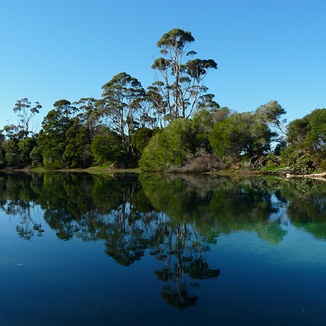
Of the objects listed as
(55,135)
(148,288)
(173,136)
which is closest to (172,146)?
(173,136)

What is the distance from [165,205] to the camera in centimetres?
1606

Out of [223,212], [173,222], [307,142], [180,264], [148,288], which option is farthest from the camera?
[307,142]

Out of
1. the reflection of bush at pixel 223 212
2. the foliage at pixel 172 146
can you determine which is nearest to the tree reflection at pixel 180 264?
the reflection of bush at pixel 223 212

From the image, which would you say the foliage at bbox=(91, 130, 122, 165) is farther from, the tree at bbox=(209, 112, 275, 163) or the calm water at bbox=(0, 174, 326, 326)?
the calm water at bbox=(0, 174, 326, 326)

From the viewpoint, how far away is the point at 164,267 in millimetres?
7320

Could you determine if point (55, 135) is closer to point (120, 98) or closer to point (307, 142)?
point (120, 98)

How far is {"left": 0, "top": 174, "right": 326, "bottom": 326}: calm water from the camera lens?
5.17 meters

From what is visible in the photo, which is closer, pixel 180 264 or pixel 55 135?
pixel 180 264

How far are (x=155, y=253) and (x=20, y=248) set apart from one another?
360 centimetres

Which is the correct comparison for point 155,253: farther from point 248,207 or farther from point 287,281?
point 248,207

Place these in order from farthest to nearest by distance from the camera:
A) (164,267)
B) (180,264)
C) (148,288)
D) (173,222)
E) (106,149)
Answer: (106,149)
(173,222)
(180,264)
(164,267)
(148,288)

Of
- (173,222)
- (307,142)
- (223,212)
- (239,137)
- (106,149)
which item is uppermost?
(239,137)

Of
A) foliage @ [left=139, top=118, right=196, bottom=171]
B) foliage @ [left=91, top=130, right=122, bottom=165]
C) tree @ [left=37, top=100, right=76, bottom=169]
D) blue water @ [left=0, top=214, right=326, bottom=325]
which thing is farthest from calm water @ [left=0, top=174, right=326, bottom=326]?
tree @ [left=37, top=100, right=76, bottom=169]

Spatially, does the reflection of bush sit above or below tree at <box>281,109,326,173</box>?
below
